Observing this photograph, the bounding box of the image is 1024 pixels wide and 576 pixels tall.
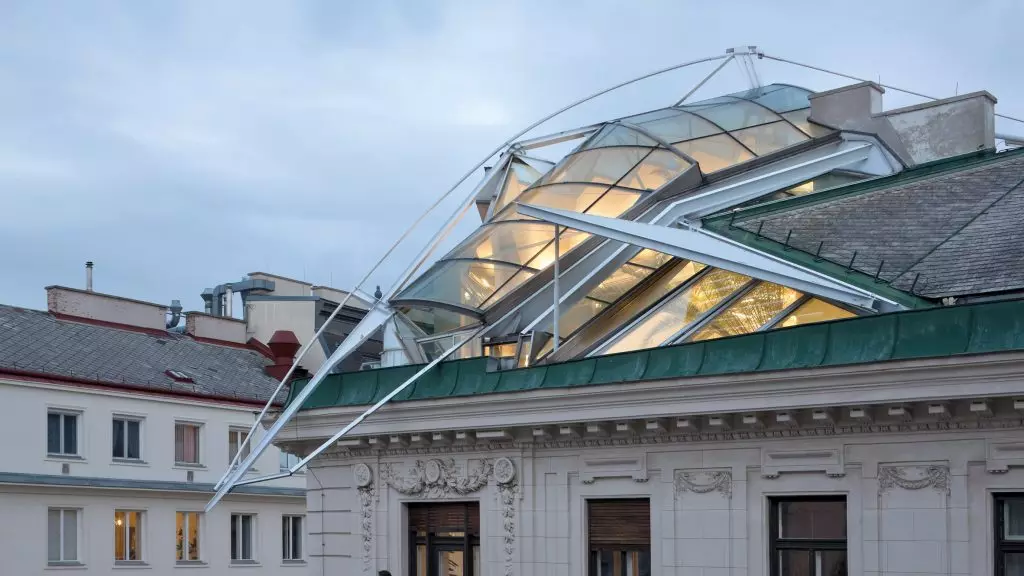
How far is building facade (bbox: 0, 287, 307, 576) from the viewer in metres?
46.7

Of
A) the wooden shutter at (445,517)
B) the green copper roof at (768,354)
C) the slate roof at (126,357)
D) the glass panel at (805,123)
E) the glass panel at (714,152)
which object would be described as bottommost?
the wooden shutter at (445,517)

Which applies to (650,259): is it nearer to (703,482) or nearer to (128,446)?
(703,482)

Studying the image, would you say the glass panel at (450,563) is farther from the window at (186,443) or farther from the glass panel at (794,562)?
the window at (186,443)

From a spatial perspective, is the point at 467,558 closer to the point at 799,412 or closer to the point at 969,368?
the point at 799,412

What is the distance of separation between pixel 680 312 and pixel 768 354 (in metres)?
5.12

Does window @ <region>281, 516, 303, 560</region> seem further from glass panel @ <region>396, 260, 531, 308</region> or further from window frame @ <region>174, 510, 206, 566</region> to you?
glass panel @ <region>396, 260, 531, 308</region>

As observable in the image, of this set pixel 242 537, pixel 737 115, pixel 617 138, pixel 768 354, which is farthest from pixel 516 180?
pixel 242 537

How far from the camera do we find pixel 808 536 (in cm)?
2389

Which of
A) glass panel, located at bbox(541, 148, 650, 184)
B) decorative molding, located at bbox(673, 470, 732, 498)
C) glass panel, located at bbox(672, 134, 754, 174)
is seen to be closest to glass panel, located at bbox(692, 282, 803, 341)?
decorative molding, located at bbox(673, 470, 732, 498)

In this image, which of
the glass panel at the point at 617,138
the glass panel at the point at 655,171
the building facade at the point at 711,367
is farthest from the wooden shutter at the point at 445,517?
the glass panel at the point at 617,138

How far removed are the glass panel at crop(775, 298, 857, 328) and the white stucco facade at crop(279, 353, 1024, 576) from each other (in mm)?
2928

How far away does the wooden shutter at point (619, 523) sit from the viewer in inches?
1033

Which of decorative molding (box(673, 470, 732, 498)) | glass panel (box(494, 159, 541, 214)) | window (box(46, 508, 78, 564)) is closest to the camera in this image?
decorative molding (box(673, 470, 732, 498))

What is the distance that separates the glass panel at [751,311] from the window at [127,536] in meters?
28.5
